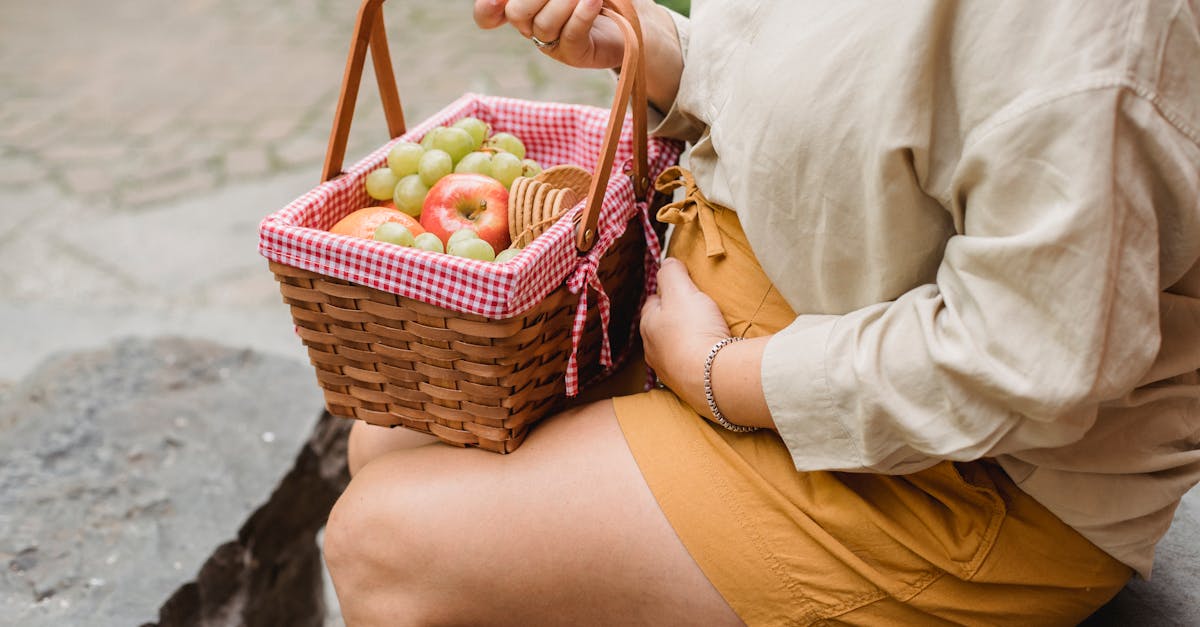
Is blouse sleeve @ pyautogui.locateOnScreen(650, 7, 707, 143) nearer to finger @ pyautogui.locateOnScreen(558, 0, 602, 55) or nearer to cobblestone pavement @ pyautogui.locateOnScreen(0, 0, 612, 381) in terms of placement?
finger @ pyautogui.locateOnScreen(558, 0, 602, 55)

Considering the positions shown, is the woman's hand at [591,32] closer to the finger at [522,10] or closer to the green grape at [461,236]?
the finger at [522,10]

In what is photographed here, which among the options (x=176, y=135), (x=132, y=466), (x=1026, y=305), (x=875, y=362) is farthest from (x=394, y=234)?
(x=176, y=135)

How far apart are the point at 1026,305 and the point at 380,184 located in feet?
2.57

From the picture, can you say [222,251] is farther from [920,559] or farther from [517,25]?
[920,559]

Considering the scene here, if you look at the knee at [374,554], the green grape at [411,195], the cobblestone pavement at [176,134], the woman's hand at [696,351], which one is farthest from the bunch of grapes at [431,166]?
the cobblestone pavement at [176,134]

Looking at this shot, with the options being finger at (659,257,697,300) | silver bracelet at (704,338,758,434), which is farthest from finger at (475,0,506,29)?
silver bracelet at (704,338,758,434)

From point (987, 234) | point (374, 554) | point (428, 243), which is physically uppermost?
point (987, 234)

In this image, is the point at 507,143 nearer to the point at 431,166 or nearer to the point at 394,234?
the point at 431,166

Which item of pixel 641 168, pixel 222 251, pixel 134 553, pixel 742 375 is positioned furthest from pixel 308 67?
pixel 742 375

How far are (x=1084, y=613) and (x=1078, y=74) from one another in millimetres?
598

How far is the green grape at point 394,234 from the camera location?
111 cm

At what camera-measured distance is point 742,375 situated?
3.28ft

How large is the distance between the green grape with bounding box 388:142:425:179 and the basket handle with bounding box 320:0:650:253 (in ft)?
0.23

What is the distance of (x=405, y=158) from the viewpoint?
4.19ft
